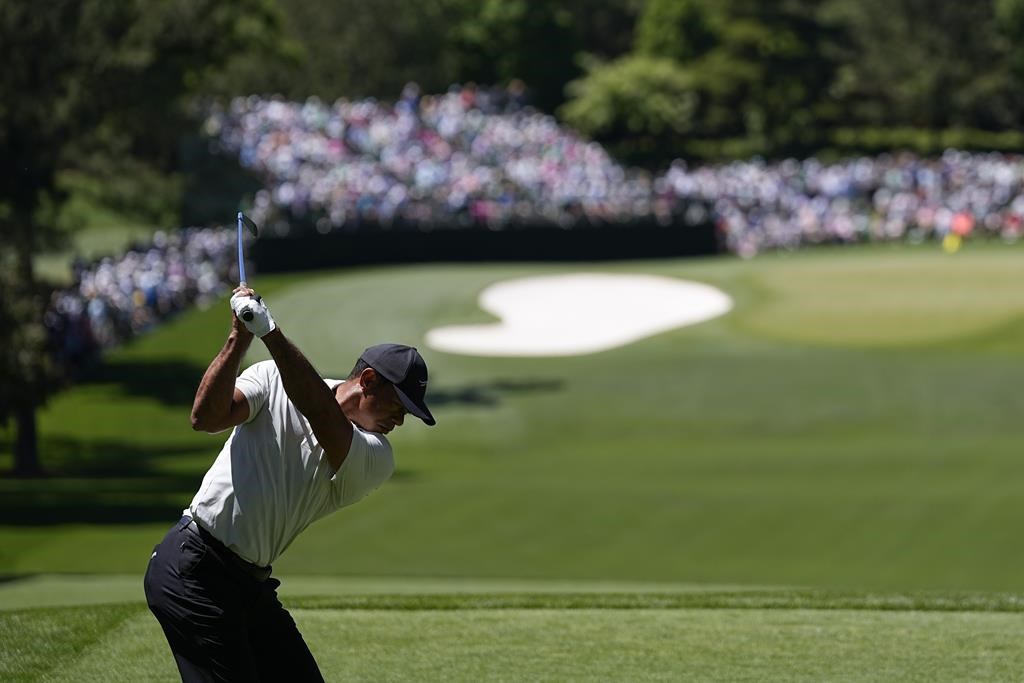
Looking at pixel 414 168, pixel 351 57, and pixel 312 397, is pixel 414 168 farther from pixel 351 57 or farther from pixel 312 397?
pixel 312 397

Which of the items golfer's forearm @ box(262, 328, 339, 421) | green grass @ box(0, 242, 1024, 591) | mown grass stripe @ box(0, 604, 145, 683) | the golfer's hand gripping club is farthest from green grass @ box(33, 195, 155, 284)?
the golfer's hand gripping club

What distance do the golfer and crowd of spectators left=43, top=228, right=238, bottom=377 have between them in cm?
2443

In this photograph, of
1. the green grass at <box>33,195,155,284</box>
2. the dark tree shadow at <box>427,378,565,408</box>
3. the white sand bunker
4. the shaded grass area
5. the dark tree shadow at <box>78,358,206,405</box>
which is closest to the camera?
the shaded grass area

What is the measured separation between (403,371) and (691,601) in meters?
6.48

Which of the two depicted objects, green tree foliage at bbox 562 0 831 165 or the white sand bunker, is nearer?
the white sand bunker

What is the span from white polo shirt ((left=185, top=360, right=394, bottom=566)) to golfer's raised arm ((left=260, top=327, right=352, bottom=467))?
111 millimetres

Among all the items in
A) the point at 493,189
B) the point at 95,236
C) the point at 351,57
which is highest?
the point at 351,57

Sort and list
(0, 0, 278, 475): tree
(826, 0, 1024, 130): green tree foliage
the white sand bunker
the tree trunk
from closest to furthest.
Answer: the tree trunk < (0, 0, 278, 475): tree < the white sand bunker < (826, 0, 1024, 130): green tree foliage

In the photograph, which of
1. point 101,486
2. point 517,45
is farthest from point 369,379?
point 517,45

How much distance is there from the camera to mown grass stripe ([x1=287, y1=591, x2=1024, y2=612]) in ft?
39.4

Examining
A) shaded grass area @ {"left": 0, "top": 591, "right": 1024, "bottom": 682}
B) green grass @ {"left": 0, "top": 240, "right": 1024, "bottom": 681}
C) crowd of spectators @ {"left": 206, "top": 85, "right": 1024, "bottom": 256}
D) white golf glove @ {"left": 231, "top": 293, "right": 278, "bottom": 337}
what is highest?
white golf glove @ {"left": 231, "top": 293, "right": 278, "bottom": 337}

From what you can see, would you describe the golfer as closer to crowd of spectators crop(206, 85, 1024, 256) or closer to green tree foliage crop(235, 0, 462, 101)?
crowd of spectators crop(206, 85, 1024, 256)

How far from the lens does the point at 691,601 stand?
12453mm

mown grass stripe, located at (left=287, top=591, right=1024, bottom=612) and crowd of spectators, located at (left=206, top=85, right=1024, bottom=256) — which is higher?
crowd of spectators, located at (left=206, top=85, right=1024, bottom=256)
